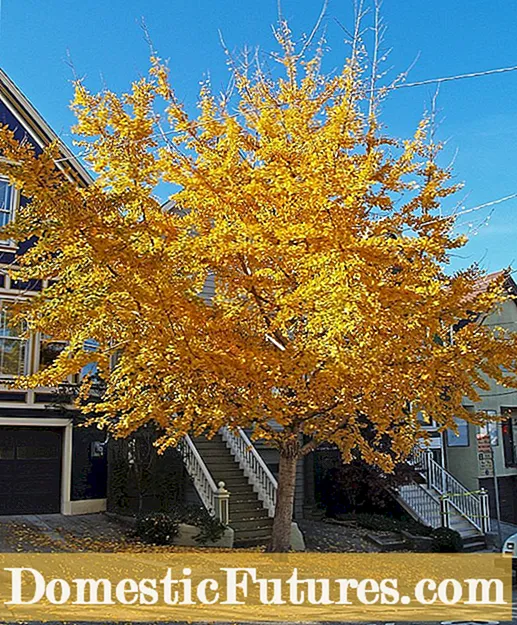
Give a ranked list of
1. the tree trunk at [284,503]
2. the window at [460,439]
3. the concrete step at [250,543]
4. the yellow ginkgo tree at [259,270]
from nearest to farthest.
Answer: the yellow ginkgo tree at [259,270]
the tree trunk at [284,503]
the concrete step at [250,543]
the window at [460,439]

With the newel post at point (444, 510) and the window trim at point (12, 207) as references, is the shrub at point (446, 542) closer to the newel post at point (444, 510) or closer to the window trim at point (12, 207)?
the newel post at point (444, 510)

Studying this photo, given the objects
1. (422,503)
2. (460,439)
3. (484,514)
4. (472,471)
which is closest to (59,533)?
(422,503)

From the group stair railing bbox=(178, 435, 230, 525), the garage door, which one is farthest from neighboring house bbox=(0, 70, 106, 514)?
stair railing bbox=(178, 435, 230, 525)

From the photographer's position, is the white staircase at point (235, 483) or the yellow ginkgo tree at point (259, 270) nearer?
the yellow ginkgo tree at point (259, 270)

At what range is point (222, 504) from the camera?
1424 cm

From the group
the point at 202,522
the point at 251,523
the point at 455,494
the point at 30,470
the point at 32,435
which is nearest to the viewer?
the point at 202,522

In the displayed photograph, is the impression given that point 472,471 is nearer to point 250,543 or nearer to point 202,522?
point 250,543

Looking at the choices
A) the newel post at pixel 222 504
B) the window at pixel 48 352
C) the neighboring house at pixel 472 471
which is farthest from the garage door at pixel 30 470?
the neighboring house at pixel 472 471

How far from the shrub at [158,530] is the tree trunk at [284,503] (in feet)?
9.51

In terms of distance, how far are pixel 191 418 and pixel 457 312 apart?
4052 millimetres

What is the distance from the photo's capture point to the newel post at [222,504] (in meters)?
14.1

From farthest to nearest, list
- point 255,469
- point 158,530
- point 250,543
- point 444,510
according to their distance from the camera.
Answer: point 444,510, point 255,469, point 250,543, point 158,530

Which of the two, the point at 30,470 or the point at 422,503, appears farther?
the point at 422,503

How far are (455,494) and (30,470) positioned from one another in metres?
11.5
